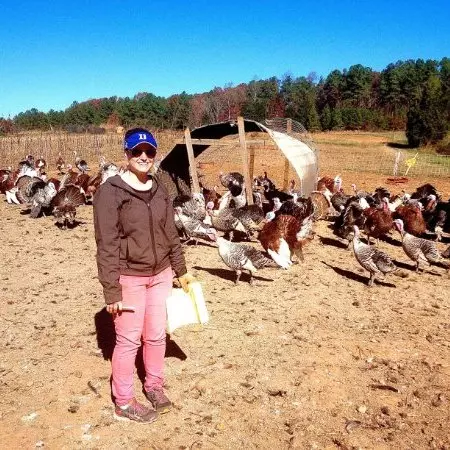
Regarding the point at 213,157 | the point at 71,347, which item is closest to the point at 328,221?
the point at 71,347

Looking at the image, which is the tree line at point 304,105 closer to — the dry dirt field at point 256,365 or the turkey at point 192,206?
the turkey at point 192,206

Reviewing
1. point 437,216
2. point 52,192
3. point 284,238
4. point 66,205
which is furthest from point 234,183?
point 284,238

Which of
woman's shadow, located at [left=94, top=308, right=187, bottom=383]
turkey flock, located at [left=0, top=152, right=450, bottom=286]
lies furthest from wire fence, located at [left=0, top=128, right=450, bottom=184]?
woman's shadow, located at [left=94, top=308, right=187, bottom=383]

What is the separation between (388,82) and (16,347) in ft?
318

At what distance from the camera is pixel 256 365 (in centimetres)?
525

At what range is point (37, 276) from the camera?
8.48 metres

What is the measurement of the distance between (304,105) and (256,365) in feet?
217

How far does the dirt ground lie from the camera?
408 centimetres

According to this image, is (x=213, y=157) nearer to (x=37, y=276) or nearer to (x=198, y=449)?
(x=37, y=276)

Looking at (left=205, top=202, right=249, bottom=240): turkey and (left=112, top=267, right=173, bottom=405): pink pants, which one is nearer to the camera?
(left=112, top=267, right=173, bottom=405): pink pants

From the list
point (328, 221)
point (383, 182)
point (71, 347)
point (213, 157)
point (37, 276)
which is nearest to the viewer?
point (71, 347)

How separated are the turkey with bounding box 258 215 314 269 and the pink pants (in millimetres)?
4491

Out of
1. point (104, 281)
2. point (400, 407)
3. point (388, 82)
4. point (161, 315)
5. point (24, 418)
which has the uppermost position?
point (388, 82)

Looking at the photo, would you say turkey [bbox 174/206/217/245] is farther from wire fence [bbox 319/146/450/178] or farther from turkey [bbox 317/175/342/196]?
wire fence [bbox 319/146/450/178]
